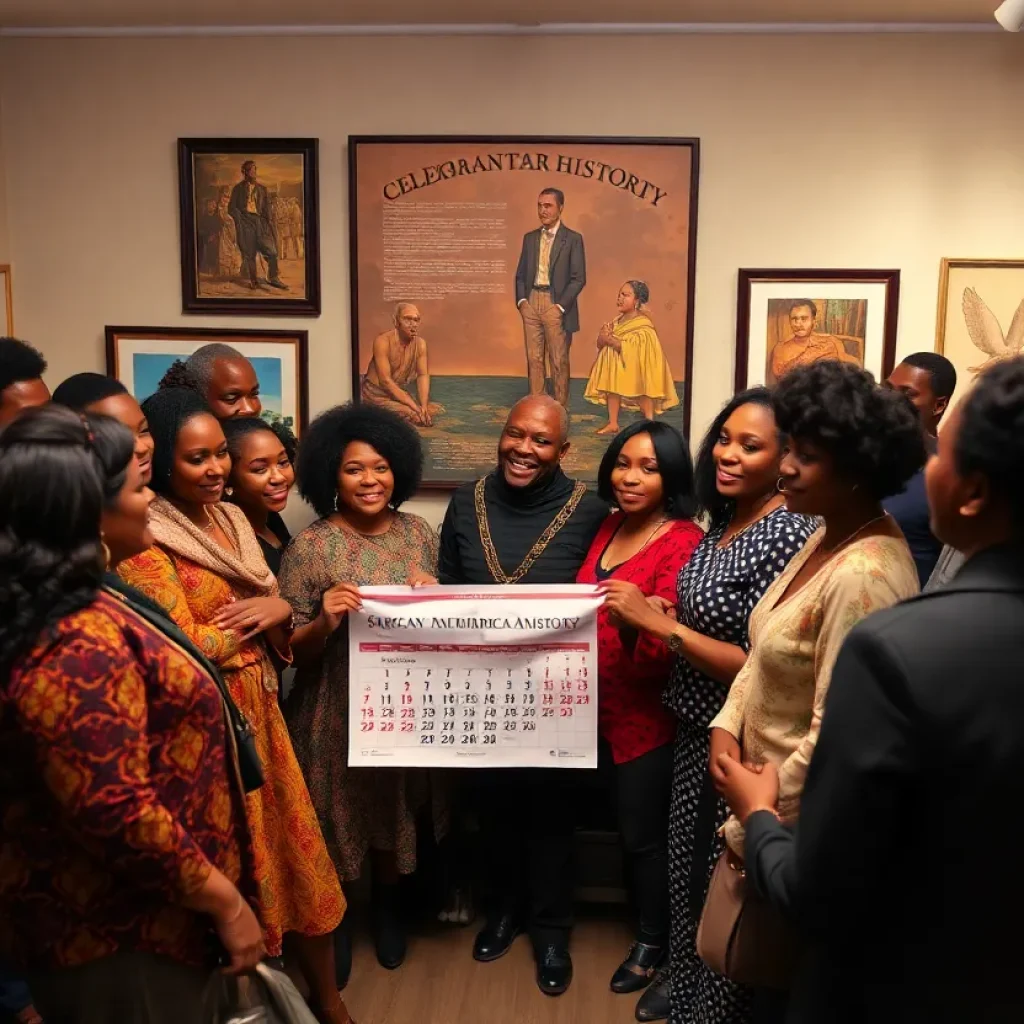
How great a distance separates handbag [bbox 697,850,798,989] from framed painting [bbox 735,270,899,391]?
2.15m

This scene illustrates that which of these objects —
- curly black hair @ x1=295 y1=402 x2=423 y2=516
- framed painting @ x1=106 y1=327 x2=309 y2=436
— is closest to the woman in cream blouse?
curly black hair @ x1=295 y1=402 x2=423 y2=516

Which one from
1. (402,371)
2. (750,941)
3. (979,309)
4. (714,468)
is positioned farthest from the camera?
(402,371)

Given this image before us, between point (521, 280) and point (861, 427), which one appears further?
point (521, 280)

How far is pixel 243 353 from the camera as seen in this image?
11.1 feet

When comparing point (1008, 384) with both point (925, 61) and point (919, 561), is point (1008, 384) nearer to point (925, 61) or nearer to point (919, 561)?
point (919, 561)

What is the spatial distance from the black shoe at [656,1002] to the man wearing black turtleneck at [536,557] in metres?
0.23

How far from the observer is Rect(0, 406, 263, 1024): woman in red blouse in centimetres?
124

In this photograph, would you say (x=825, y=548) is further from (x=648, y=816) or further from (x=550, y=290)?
(x=550, y=290)

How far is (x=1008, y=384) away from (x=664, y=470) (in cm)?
157

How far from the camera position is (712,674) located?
220 centimetres

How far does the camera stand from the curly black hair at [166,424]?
2.21m

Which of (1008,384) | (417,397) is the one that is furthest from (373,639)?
(1008,384)

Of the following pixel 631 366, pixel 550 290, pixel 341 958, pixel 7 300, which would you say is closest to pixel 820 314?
pixel 631 366

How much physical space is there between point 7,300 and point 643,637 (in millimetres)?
2573
